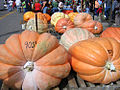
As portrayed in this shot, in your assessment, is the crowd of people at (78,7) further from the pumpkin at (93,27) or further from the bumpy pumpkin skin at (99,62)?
the bumpy pumpkin skin at (99,62)

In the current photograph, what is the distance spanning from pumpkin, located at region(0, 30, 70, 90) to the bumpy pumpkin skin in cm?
38

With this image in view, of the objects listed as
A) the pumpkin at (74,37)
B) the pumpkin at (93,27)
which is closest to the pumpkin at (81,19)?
the pumpkin at (93,27)

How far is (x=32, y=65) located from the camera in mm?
1923

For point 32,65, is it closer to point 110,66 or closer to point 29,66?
point 29,66

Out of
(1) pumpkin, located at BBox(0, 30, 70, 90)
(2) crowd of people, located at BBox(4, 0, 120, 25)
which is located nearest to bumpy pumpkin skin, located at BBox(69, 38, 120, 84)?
(1) pumpkin, located at BBox(0, 30, 70, 90)

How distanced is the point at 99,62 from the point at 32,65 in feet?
3.45

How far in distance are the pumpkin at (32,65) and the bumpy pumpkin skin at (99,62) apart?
1.24ft

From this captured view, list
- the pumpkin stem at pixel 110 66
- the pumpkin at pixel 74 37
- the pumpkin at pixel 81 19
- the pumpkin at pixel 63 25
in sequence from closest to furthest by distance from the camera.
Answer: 1. the pumpkin stem at pixel 110 66
2. the pumpkin at pixel 74 37
3. the pumpkin at pixel 63 25
4. the pumpkin at pixel 81 19

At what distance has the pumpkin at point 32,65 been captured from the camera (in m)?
1.92

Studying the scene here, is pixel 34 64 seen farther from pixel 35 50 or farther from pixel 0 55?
pixel 0 55

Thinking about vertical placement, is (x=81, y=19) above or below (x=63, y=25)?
above

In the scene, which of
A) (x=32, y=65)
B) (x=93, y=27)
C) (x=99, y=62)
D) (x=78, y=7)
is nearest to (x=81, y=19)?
(x=93, y=27)

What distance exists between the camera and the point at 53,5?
40.4 feet

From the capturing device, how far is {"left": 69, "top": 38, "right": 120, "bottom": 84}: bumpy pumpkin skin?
81.4 inches
